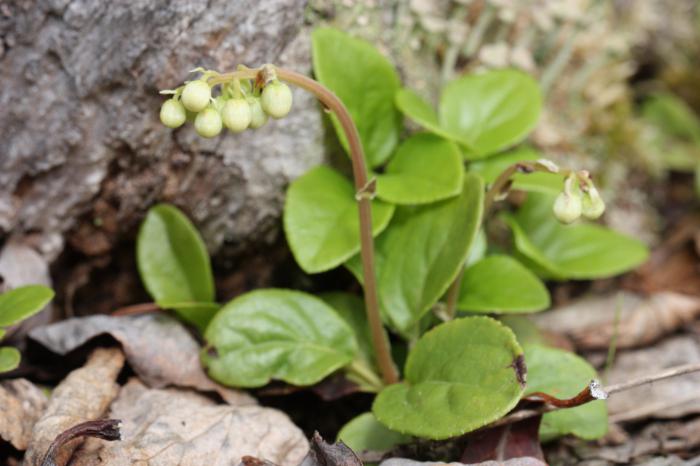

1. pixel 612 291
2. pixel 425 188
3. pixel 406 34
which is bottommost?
pixel 612 291

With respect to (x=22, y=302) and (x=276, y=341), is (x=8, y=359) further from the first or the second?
(x=276, y=341)

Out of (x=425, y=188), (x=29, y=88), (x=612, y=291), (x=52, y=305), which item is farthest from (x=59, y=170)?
(x=612, y=291)

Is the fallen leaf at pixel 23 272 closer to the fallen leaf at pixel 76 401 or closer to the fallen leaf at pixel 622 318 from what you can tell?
the fallen leaf at pixel 76 401

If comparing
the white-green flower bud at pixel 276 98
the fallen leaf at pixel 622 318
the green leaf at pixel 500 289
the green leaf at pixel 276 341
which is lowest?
the fallen leaf at pixel 622 318

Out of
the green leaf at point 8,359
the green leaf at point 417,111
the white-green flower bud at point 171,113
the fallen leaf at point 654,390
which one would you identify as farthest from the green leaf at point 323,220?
the fallen leaf at point 654,390

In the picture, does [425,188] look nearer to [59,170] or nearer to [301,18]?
[301,18]

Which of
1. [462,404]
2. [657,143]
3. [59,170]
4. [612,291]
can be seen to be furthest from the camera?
[657,143]

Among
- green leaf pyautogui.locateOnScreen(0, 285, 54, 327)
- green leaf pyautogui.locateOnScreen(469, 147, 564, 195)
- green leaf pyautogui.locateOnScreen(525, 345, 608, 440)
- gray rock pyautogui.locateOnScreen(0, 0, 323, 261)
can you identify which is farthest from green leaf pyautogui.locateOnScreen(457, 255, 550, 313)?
green leaf pyautogui.locateOnScreen(0, 285, 54, 327)
